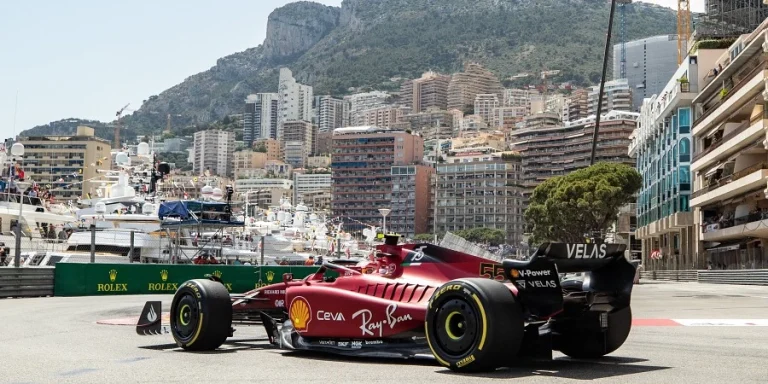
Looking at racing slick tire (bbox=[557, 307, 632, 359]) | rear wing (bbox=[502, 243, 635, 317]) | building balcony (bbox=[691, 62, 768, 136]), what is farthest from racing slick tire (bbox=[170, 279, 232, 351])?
building balcony (bbox=[691, 62, 768, 136])

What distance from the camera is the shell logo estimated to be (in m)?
9.95

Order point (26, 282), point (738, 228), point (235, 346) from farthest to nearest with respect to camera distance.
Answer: point (738, 228)
point (26, 282)
point (235, 346)

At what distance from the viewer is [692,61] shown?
7169 cm

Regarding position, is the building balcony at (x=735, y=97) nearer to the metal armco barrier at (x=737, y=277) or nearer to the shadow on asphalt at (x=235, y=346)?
the metal armco barrier at (x=737, y=277)

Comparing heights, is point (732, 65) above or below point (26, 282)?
above

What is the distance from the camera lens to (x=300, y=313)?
10.1 m

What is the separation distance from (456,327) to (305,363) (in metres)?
1.86

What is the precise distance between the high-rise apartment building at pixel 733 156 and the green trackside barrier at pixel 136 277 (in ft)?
105

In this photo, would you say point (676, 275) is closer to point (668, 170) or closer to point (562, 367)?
point (668, 170)

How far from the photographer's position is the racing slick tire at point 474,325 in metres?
7.75

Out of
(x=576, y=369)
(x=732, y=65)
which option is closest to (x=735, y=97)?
(x=732, y=65)

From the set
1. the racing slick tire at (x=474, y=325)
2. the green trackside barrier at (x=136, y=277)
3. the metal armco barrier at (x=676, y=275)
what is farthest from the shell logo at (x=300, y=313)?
the metal armco barrier at (x=676, y=275)

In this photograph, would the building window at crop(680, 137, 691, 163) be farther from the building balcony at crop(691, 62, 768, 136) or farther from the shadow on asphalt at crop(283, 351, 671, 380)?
the shadow on asphalt at crop(283, 351, 671, 380)

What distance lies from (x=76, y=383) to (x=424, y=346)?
3.28 metres
